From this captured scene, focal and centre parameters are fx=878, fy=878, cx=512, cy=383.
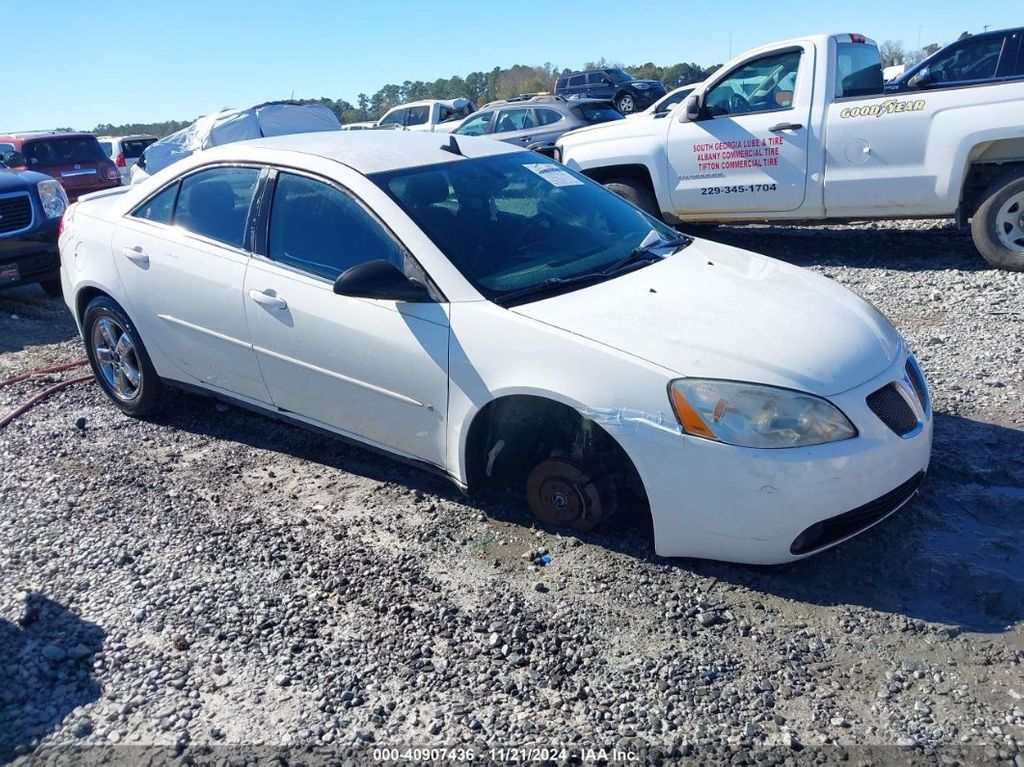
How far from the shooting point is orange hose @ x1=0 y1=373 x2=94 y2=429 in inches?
218

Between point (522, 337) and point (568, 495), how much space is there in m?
0.69

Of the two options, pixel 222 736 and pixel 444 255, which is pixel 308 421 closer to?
pixel 444 255

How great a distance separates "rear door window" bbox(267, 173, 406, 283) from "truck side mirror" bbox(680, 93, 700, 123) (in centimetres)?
503

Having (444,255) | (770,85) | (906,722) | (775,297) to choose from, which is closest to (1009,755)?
(906,722)

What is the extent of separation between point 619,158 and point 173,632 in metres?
6.72

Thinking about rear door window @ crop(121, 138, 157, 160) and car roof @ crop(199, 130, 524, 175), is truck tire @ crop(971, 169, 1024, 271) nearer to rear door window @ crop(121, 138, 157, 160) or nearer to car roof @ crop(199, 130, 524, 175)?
car roof @ crop(199, 130, 524, 175)

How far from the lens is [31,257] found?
326 inches

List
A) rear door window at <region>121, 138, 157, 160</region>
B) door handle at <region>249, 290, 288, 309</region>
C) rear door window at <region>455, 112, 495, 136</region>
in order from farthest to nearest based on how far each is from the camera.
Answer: rear door window at <region>121, 138, 157, 160</region>
rear door window at <region>455, 112, 495, 136</region>
door handle at <region>249, 290, 288, 309</region>

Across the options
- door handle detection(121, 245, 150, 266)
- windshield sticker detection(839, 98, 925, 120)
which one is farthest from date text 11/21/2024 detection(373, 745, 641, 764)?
windshield sticker detection(839, 98, 925, 120)

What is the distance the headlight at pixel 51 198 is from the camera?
8547 mm

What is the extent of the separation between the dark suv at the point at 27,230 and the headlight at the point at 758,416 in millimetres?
7295

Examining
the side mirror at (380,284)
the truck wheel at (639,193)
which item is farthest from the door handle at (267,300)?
the truck wheel at (639,193)

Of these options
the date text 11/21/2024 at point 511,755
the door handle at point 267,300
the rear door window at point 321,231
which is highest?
the rear door window at point 321,231

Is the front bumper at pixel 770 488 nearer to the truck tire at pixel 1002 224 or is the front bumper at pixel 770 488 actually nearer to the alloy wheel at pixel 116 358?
the alloy wheel at pixel 116 358
